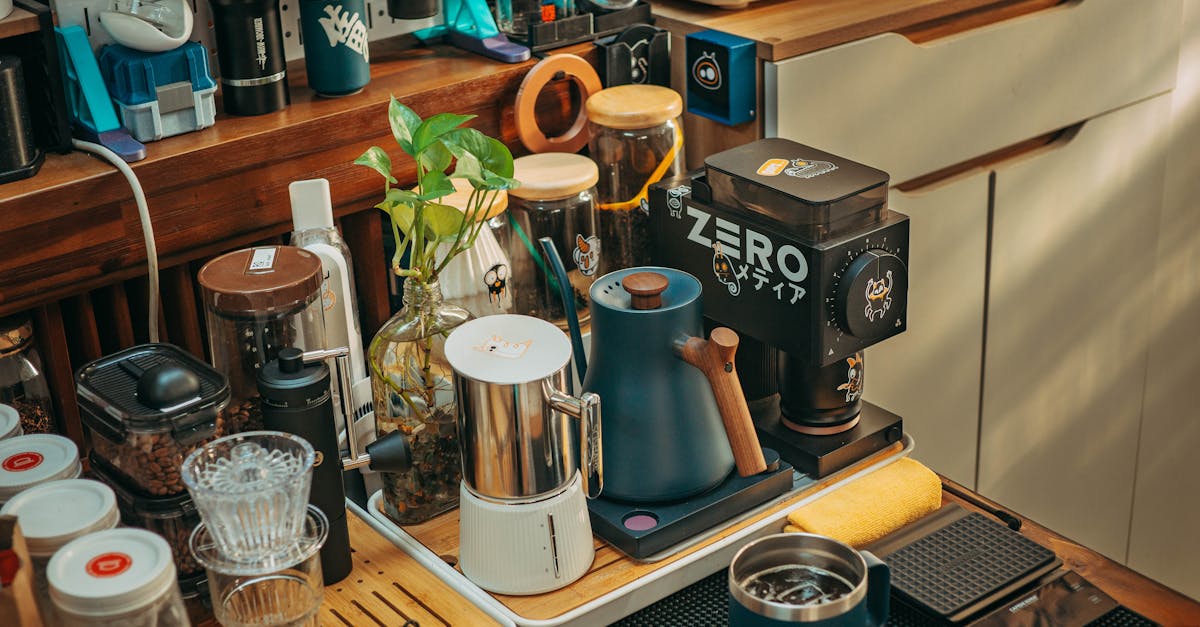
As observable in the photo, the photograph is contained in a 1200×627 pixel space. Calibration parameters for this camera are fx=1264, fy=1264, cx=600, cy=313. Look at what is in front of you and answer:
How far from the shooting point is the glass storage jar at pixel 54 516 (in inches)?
37.7

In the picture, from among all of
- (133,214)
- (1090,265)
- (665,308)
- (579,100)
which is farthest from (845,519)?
(1090,265)

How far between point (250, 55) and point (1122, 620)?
1055 mm

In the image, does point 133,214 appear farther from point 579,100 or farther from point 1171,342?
point 1171,342

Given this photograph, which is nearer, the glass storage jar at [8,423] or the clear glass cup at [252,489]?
the clear glass cup at [252,489]

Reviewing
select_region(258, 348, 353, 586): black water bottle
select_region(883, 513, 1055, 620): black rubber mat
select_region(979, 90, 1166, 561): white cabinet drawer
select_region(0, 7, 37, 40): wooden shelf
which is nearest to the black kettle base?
select_region(883, 513, 1055, 620): black rubber mat

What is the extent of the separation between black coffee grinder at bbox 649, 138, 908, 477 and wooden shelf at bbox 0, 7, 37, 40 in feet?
2.20

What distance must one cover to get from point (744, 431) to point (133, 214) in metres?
0.65

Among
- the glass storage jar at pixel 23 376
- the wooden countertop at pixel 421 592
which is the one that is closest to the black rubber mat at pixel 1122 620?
the wooden countertop at pixel 421 592

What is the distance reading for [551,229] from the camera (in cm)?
149

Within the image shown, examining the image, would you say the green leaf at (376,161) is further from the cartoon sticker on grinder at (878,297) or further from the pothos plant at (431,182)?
the cartoon sticker on grinder at (878,297)

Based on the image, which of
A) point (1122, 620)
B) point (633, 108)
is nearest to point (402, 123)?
point (633, 108)

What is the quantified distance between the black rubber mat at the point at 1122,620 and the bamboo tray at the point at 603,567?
0.91 feet

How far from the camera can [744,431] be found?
1.20 m

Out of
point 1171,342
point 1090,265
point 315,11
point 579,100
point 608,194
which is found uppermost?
point 315,11
